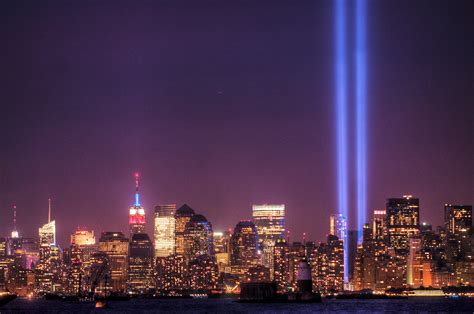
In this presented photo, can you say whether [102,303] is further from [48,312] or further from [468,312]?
[468,312]

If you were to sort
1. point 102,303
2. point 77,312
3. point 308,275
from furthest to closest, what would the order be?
point 102,303 < point 308,275 < point 77,312

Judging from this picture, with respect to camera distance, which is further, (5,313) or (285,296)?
(285,296)

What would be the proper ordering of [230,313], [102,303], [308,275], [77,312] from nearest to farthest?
1. [230,313]
2. [77,312]
3. [308,275]
4. [102,303]

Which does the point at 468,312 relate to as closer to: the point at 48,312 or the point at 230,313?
the point at 230,313

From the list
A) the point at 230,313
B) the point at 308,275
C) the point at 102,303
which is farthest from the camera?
the point at 102,303

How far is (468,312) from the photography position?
157 metres

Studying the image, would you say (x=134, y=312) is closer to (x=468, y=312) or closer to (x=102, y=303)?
(x=102, y=303)

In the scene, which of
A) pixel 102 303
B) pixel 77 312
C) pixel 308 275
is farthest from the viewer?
pixel 102 303

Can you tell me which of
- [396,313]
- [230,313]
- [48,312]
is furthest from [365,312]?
[48,312]

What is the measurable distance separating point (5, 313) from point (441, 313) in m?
61.0

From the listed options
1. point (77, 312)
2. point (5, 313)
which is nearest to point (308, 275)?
point (77, 312)

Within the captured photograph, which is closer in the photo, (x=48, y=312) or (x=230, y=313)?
(x=230, y=313)

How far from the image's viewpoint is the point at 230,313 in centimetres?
15362

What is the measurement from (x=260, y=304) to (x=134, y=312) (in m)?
29.4
